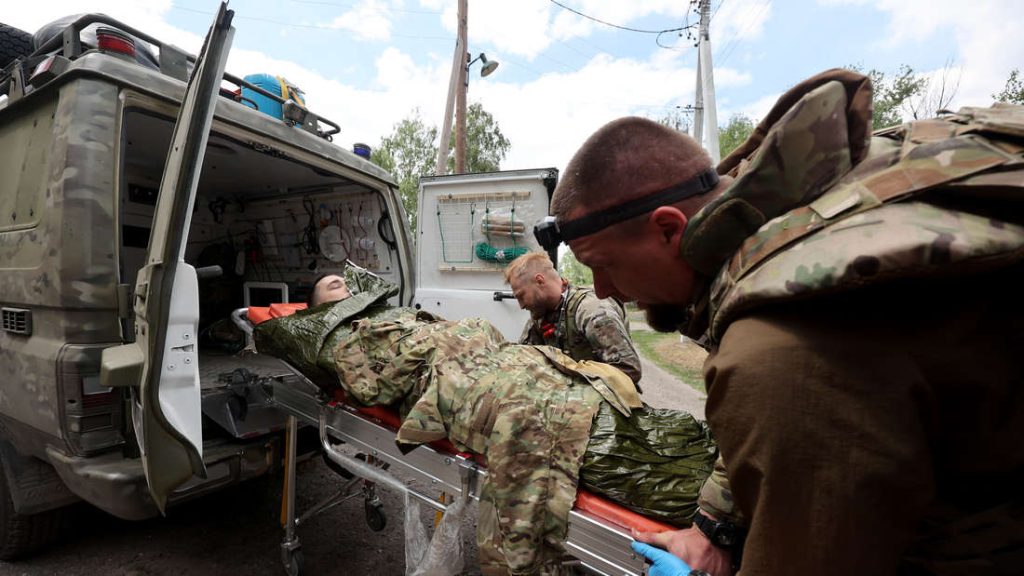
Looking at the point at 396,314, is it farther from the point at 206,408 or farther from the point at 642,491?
the point at 642,491

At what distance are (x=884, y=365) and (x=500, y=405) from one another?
1.18 metres

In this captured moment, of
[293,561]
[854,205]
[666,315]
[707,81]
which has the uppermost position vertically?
[707,81]

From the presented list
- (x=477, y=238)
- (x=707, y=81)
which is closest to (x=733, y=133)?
(x=707, y=81)

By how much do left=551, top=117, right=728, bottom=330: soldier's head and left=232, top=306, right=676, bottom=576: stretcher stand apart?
68 cm

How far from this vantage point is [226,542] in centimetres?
275

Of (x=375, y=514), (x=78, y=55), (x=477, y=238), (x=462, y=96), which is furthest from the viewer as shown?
(x=462, y=96)

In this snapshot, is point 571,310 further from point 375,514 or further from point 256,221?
point 256,221

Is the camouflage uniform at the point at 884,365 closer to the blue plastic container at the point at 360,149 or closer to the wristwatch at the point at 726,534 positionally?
the wristwatch at the point at 726,534

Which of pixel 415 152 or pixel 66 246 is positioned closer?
pixel 66 246

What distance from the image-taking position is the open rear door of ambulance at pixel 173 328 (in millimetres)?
1686

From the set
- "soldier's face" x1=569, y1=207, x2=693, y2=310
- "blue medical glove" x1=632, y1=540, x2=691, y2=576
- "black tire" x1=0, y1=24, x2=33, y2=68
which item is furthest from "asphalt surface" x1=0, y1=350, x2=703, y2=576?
"black tire" x1=0, y1=24, x2=33, y2=68

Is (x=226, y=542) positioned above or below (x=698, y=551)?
below

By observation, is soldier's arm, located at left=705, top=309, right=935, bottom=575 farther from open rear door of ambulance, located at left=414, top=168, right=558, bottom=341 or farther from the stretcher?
open rear door of ambulance, located at left=414, top=168, right=558, bottom=341

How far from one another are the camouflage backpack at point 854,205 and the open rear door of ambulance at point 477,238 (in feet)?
9.18
